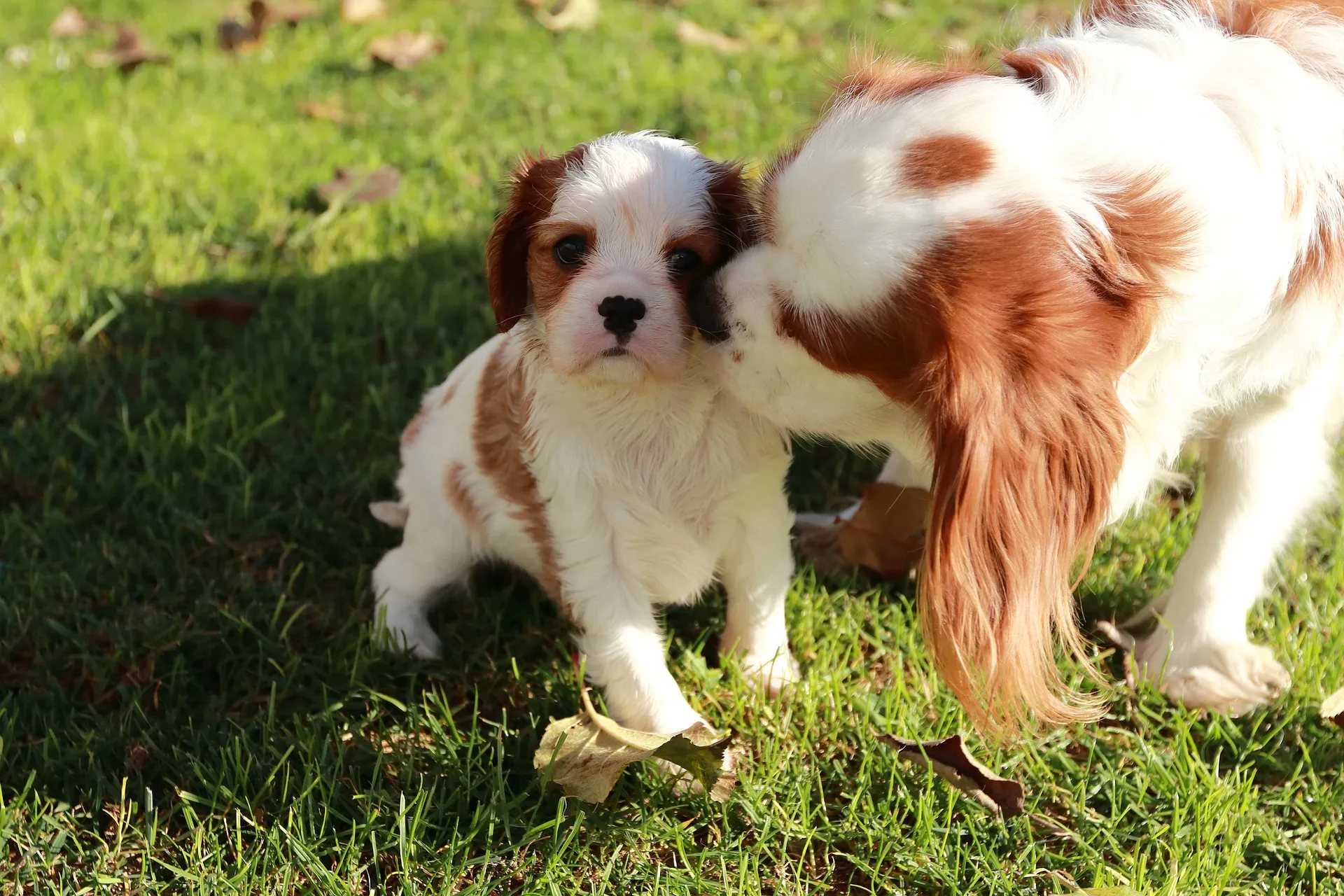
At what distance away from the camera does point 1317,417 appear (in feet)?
8.10

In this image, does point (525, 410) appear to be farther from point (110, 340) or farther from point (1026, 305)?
point (110, 340)

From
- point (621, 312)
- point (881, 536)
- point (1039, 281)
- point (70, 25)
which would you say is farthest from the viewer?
point (70, 25)

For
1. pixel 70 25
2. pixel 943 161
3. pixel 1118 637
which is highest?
pixel 943 161

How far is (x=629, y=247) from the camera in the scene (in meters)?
2.18

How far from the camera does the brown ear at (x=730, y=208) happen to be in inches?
84.6

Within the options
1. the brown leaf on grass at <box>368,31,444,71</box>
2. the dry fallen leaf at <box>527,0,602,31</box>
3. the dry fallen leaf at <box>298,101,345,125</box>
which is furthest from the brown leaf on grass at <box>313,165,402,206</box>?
the dry fallen leaf at <box>527,0,602,31</box>

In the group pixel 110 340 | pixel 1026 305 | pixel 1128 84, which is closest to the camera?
pixel 1026 305

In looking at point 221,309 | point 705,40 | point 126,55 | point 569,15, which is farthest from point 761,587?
point 126,55

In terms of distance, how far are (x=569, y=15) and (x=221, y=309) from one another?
107 inches

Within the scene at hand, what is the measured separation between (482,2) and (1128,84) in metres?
4.73

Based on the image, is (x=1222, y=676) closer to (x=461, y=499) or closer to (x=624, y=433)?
(x=624, y=433)

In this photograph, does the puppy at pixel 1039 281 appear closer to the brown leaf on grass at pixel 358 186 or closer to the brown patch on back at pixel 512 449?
the brown patch on back at pixel 512 449

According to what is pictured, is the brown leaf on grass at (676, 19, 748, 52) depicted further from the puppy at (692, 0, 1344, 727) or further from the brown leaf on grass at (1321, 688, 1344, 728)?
the brown leaf on grass at (1321, 688, 1344, 728)

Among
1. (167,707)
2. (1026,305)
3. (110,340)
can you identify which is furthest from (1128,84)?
(110,340)
